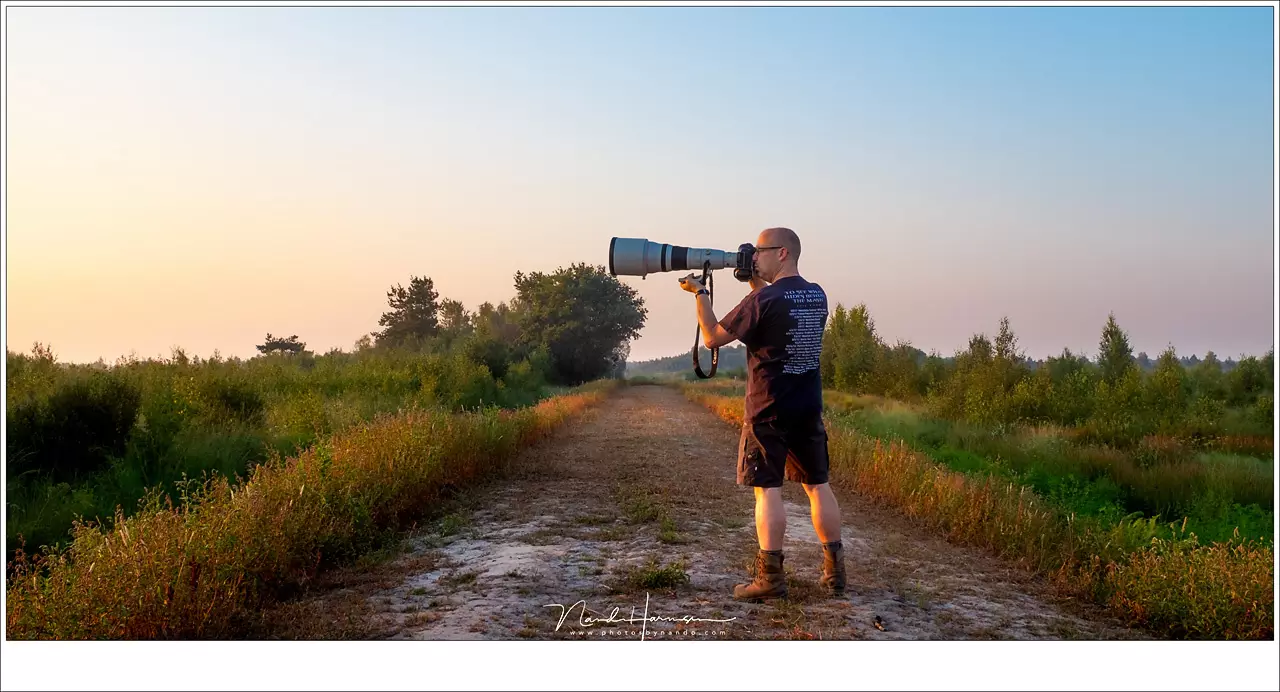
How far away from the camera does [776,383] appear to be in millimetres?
4090

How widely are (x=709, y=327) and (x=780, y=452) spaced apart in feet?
2.55

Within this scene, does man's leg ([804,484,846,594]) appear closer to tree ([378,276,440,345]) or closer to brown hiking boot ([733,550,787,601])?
brown hiking boot ([733,550,787,601])

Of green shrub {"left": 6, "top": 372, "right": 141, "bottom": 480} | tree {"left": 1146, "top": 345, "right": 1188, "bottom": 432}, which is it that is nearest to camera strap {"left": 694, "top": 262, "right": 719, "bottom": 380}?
green shrub {"left": 6, "top": 372, "right": 141, "bottom": 480}

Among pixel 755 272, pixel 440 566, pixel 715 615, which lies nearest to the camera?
pixel 715 615

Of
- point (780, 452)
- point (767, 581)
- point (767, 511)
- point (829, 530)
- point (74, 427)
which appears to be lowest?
point (74, 427)

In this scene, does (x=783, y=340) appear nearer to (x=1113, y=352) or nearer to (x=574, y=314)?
(x=1113, y=352)

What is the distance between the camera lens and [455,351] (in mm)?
28109

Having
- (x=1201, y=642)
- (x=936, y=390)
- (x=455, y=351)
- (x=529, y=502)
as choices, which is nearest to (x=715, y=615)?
(x=1201, y=642)

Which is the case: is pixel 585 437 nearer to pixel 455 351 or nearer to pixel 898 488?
pixel 898 488

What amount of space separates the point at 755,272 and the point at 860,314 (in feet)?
105

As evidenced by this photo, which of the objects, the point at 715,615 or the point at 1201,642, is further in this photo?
the point at 715,615

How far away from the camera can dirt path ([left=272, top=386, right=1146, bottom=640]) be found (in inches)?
146

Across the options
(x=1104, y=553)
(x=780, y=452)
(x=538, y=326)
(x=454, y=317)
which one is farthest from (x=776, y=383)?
(x=538, y=326)

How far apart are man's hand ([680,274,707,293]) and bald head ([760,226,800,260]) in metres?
0.42
